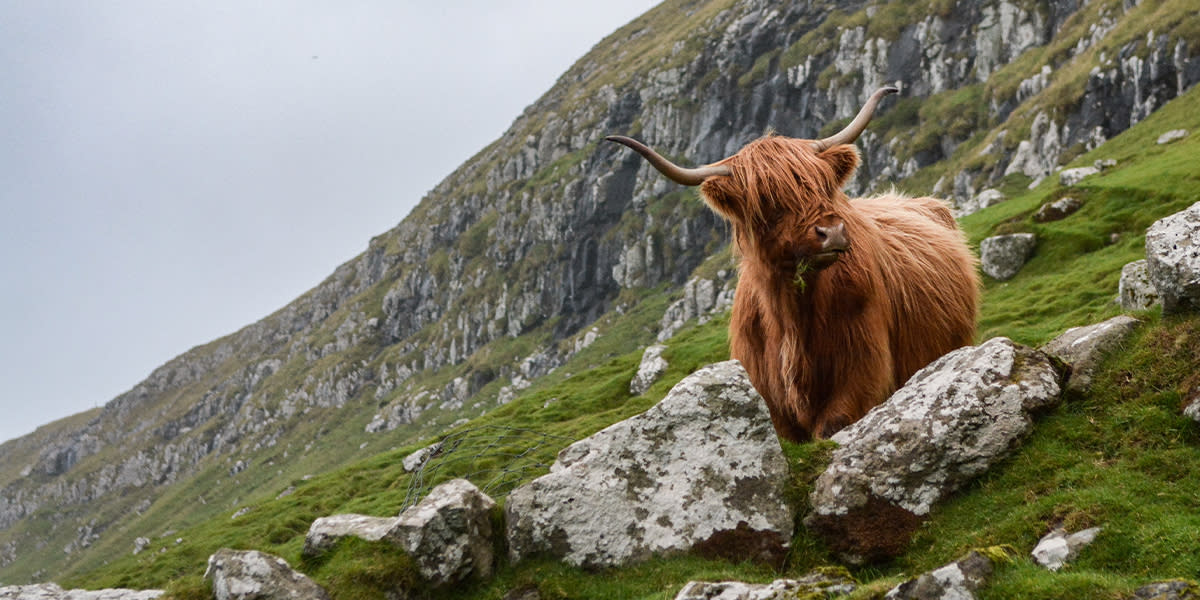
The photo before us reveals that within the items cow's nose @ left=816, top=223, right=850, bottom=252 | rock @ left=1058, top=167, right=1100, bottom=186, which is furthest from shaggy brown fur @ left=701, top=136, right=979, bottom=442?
rock @ left=1058, top=167, right=1100, bottom=186

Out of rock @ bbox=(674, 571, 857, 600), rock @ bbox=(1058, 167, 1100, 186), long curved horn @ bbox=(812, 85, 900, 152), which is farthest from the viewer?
rock @ bbox=(1058, 167, 1100, 186)

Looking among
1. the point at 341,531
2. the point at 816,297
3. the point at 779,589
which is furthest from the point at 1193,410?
the point at 341,531

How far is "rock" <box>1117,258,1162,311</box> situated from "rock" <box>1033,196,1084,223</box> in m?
19.4

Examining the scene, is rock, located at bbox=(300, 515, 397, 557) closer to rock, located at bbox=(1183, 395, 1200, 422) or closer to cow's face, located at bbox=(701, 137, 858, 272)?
cow's face, located at bbox=(701, 137, 858, 272)

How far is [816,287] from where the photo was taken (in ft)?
22.3

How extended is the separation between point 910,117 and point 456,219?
10652 centimetres

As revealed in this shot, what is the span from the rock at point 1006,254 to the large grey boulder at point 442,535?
23624 millimetres

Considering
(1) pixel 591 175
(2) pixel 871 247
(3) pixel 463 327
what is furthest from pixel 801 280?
(3) pixel 463 327

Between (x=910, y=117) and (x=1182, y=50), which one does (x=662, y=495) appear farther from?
(x=910, y=117)

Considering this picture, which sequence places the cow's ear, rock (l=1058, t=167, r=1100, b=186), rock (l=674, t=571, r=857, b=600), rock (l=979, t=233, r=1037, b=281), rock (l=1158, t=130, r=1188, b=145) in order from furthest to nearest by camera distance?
rock (l=1158, t=130, r=1188, b=145) < rock (l=1058, t=167, r=1100, b=186) < rock (l=979, t=233, r=1037, b=281) < the cow's ear < rock (l=674, t=571, r=857, b=600)

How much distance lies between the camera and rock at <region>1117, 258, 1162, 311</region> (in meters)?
8.62

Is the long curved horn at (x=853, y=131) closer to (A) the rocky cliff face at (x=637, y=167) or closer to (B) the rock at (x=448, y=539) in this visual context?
(B) the rock at (x=448, y=539)

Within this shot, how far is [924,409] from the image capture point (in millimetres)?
5930

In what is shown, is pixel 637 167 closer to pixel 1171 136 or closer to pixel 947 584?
pixel 1171 136
